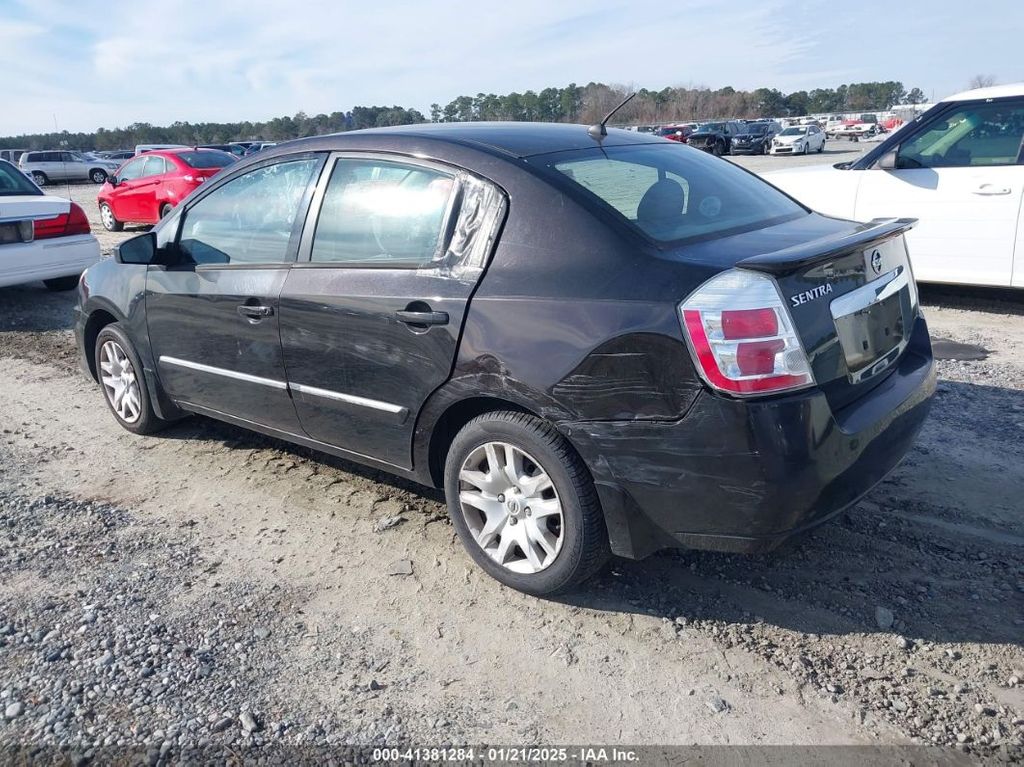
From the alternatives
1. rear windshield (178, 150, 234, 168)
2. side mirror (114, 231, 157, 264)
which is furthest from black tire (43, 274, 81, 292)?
side mirror (114, 231, 157, 264)

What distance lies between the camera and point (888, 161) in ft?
23.2

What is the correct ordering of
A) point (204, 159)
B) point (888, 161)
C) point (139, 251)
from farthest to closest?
point (204, 159)
point (888, 161)
point (139, 251)

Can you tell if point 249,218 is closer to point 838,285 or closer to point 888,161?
point 838,285

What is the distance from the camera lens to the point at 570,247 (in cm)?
304

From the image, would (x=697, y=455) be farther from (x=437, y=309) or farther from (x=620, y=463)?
(x=437, y=309)

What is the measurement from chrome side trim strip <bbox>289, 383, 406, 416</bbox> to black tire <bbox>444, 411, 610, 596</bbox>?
371mm

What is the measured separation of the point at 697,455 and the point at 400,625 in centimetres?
130

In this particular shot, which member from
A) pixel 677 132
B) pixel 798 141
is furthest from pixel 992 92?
pixel 677 132

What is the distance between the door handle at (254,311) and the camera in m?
3.94

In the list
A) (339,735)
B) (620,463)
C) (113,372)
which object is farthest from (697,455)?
(113,372)

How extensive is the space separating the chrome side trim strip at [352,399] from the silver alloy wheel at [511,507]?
1.39ft

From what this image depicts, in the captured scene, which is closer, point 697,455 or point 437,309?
point 697,455

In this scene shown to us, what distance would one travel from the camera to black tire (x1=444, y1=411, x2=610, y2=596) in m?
3.01

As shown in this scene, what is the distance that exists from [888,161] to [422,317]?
17.7 ft
